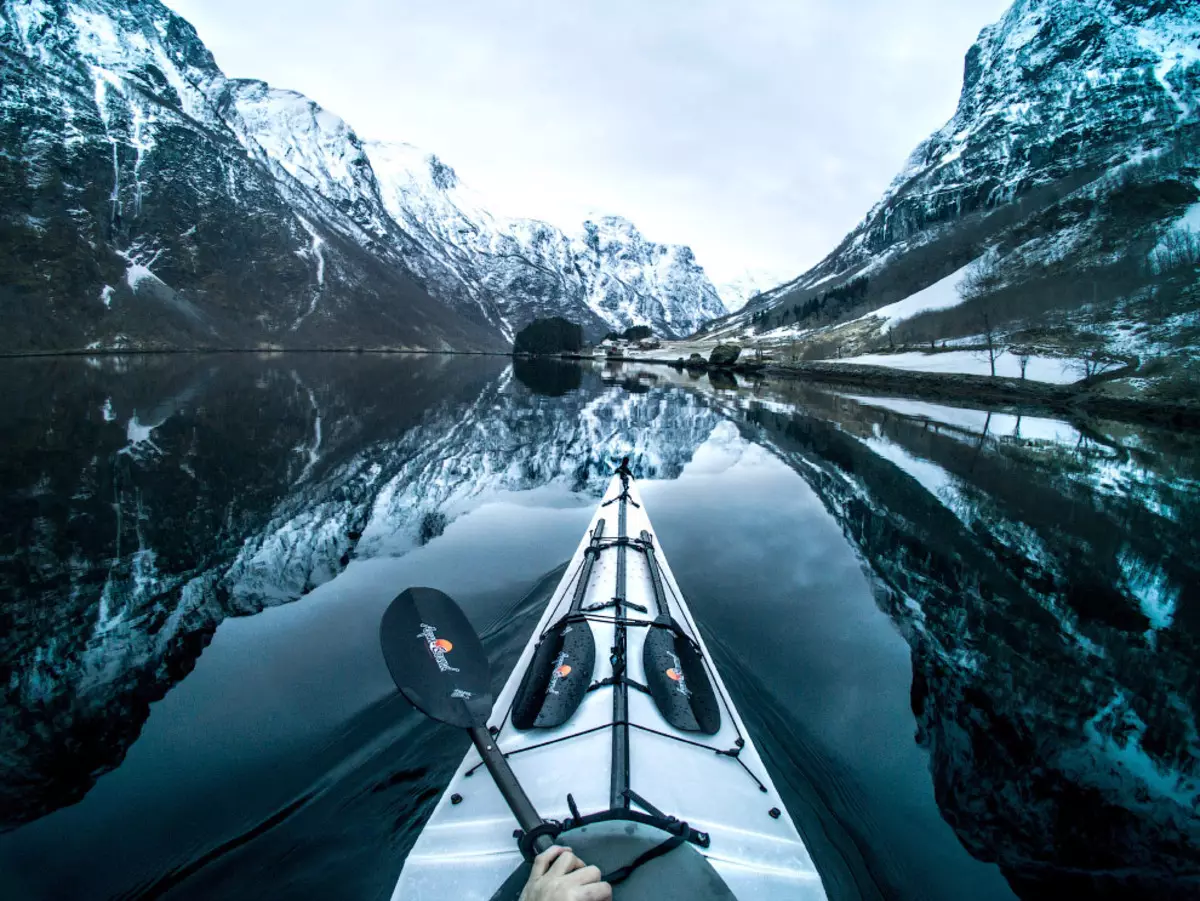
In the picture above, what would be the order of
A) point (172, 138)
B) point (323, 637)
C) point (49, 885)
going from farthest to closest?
1. point (172, 138)
2. point (323, 637)
3. point (49, 885)

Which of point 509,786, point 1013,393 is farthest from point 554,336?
point 509,786

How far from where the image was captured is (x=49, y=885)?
4633mm

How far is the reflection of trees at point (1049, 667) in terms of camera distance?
559 cm

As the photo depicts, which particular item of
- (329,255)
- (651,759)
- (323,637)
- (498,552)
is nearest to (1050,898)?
(651,759)

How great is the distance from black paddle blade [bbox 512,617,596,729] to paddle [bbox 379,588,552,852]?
0.44m

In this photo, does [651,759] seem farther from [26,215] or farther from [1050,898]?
[26,215]

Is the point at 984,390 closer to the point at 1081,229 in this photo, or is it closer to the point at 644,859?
the point at 644,859

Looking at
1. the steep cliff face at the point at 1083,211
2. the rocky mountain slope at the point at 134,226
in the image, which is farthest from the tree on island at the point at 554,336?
the steep cliff face at the point at 1083,211

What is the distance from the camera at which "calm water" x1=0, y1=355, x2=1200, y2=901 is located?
5.30 meters

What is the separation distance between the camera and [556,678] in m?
5.87

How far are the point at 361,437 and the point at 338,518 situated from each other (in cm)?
1085

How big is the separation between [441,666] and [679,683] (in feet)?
7.93

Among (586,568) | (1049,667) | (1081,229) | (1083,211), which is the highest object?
(1083,211)

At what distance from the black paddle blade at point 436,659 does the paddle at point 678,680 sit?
1717 millimetres
